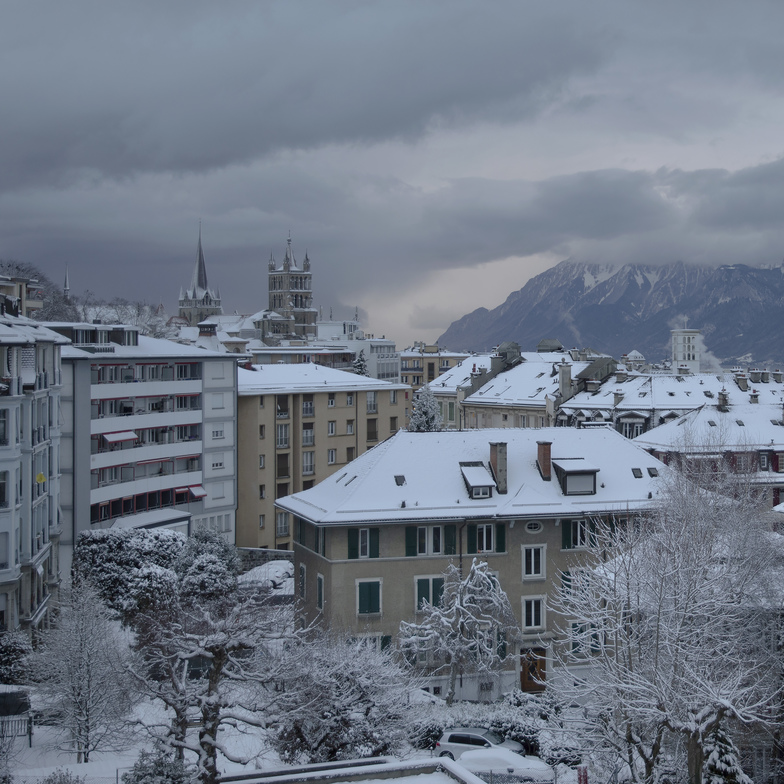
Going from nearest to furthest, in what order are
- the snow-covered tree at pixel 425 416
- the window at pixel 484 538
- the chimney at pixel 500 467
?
1. the window at pixel 484 538
2. the chimney at pixel 500 467
3. the snow-covered tree at pixel 425 416

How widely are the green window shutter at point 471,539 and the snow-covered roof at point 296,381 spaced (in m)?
29.1

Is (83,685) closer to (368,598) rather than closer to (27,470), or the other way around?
(368,598)

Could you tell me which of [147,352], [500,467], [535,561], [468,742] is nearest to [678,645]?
[468,742]

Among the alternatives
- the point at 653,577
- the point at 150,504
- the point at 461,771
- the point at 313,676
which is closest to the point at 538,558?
the point at 653,577

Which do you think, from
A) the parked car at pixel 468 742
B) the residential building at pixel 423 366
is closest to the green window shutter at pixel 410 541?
the parked car at pixel 468 742

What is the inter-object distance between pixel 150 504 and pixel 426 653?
24588mm

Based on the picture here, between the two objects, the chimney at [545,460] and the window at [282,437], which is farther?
the window at [282,437]

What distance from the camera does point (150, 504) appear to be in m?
53.9

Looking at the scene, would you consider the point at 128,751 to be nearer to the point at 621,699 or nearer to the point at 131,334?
the point at 621,699

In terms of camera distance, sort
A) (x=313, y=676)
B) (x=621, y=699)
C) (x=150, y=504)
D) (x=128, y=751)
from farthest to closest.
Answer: (x=150, y=504)
(x=128, y=751)
(x=313, y=676)
(x=621, y=699)

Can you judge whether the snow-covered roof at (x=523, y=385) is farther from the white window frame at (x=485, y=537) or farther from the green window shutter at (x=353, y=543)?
the green window shutter at (x=353, y=543)

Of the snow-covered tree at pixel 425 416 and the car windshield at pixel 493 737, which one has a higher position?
the snow-covered tree at pixel 425 416

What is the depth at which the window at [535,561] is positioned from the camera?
37.9 meters

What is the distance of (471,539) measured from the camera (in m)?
37.4
